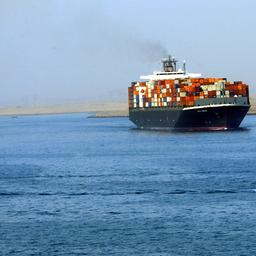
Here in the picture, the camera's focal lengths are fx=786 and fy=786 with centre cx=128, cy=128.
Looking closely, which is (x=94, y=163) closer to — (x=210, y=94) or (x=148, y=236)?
(x=148, y=236)

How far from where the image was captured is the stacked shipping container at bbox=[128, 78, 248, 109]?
148250mm

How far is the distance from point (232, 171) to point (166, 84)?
77.1m

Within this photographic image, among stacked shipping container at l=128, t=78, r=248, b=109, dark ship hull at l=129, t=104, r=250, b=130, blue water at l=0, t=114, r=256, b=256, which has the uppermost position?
stacked shipping container at l=128, t=78, r=248, b=109

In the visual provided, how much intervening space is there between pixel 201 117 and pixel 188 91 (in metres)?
8.26

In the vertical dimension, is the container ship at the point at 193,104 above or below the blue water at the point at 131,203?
above

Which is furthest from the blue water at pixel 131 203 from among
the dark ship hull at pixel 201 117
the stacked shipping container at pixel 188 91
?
the stacked shipping container at pixel 188 91

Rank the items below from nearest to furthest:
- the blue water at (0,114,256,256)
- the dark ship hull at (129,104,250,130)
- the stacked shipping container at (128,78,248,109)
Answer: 1. the blue water at (0,114,256,256)
2. the dark ship hull at (129,104,250,130)
3. the stacked shipping container at (128,78,248,109)

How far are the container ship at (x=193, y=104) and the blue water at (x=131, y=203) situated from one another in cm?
3644

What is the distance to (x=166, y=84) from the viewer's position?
15588cm

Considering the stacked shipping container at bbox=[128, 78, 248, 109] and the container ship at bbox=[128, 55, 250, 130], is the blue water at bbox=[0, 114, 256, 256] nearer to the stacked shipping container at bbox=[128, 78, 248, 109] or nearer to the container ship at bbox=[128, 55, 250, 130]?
the container ship at bbox=[128, 55, 250, 130]

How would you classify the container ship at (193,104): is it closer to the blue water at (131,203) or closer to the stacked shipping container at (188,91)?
the stacked shipping container at (188,91)

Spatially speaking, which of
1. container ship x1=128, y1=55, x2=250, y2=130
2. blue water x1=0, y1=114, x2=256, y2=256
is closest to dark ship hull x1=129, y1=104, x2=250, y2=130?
→ container ship x1=128, y1=55, x2=250, y2=130

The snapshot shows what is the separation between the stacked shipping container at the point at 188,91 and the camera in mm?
148250

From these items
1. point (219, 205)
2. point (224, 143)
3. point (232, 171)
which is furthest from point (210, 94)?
point (219, 205)
